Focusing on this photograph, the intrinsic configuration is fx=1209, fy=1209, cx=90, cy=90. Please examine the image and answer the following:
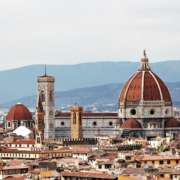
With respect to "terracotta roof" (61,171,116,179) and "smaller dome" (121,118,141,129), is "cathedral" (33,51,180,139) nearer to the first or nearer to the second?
"smaller dome" (121,118,141,129)

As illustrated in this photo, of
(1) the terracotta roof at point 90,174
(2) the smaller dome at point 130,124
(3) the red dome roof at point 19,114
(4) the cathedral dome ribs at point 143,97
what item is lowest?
(1) the terracotta roof at point 90,174

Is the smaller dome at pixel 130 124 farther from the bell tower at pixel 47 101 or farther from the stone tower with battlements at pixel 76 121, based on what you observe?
the bell tower at pixel 47 101

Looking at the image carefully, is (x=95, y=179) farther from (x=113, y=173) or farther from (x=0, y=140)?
(x=0, y=140)

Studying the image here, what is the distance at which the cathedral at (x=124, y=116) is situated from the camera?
13038 cm

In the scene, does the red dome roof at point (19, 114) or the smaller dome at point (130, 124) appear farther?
the red dome roof at point (19, 114)

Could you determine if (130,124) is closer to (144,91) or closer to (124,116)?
(124,116)

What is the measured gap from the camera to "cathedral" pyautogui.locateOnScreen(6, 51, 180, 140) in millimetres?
130375

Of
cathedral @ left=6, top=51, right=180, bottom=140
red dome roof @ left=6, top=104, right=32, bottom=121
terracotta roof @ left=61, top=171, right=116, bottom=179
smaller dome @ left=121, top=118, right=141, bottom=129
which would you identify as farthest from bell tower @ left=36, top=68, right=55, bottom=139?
terracotta roof @ left=61, top=171, right=116, bottom=179

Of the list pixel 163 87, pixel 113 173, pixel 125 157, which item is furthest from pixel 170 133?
pixel 113 173

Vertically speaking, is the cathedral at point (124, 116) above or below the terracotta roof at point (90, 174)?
above

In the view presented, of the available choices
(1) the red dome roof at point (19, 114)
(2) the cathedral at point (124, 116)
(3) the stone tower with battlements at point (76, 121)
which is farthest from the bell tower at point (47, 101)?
(3) the stone tower with battlements at point (76, 121)

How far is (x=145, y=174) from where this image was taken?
6569 cm

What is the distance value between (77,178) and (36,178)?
2.40 meters

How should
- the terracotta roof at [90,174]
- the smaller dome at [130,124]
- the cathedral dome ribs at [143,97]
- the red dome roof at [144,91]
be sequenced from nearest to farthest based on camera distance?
1. the terracotta roof at [90,174]
2. the smaller dome at [130,124]
3. the cathedral dome ribs at [143,97]
4. the red dome roof at [144,91]
